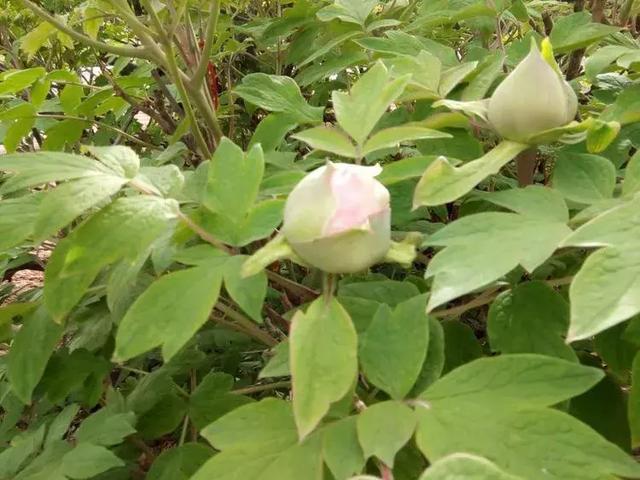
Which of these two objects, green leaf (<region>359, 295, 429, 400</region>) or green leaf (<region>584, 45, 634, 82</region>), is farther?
green leaf (<region>584, 45, 634, 82</region>)

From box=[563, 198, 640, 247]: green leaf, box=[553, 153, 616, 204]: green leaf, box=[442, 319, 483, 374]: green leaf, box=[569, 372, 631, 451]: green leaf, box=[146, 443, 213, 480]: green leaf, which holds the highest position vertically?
box=[563, 198, 640, 247]: green leaf

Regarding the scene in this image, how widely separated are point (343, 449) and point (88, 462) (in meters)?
0.29

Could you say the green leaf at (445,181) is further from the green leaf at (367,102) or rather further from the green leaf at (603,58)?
the green leaf at (603,58)

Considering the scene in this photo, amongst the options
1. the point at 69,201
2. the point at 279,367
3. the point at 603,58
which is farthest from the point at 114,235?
the point at 603,58

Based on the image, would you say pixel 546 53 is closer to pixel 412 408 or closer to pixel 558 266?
pixel 558 266

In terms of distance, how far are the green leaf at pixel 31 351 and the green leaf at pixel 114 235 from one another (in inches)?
5.7

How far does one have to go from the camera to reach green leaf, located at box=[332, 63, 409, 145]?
22.0 inches

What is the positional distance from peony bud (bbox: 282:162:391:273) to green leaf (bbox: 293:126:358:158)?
0.40 feet

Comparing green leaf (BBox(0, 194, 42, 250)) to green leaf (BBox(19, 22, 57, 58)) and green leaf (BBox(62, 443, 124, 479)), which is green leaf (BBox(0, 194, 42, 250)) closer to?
green leaf (BBox(62, 443, 124, 479))

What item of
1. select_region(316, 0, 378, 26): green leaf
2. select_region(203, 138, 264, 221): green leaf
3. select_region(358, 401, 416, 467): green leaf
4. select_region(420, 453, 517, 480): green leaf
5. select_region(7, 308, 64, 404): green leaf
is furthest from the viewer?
select_region(316, 0, 378, 26): green leaf

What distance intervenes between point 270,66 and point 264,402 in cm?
111

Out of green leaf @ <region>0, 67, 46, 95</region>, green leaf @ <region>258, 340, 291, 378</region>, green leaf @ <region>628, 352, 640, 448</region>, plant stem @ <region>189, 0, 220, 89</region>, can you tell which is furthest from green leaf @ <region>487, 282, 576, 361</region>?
green leaf @ <region>0, 67, 46, 95</region>

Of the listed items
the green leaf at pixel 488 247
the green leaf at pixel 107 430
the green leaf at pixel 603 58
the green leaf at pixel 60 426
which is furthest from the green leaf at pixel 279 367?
the green leaf at pixel 603 58

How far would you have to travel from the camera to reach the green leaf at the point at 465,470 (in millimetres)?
290
